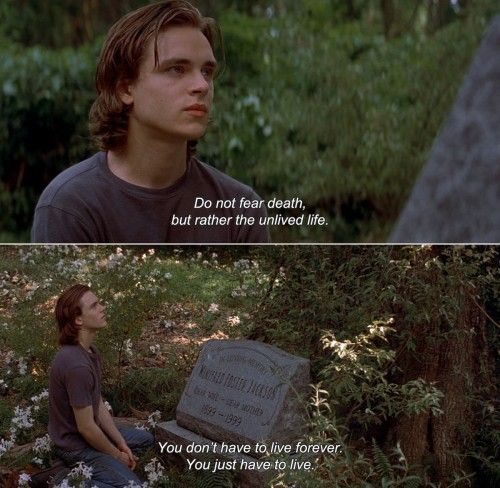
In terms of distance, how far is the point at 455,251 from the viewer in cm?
261

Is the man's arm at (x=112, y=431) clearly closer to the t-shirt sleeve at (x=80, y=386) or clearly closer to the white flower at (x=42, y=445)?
the t-shirt sleeve at (x=80, y=386)

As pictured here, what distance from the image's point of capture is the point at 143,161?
2.40 m

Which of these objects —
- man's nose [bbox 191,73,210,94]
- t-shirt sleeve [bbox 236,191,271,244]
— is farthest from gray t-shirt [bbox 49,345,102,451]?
man's nose [bbox 191,73,210,94]

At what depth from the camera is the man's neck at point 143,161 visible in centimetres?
240

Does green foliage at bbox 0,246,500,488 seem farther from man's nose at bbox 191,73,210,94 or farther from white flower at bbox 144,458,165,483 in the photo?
man's nose at bbox 191,73,210,94

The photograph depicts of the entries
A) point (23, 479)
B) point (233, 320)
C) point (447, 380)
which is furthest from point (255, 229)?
point (23, 479)

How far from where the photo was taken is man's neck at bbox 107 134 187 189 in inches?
94.4

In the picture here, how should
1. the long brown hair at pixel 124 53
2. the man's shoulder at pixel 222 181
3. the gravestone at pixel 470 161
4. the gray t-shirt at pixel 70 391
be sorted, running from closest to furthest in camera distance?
the gravestone at pixel 470 161
the long brown hair at pixel 124 53
the man's shoulder at pixel 222 181
the gray t-shirt at pixel 70 391

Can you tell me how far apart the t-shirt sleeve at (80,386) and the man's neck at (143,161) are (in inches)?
21.6

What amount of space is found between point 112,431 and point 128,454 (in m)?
0.07

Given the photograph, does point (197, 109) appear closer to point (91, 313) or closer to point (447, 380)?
point (91, 313)

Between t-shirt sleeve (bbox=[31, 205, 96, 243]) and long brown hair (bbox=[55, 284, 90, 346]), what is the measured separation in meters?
0.27

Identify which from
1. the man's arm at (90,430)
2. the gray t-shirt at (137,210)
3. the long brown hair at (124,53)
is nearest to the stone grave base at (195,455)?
the man's arm at (90,430)

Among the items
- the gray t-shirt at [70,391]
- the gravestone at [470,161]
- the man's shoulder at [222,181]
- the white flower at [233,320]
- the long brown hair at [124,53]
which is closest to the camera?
the gravestone at [470,161]
